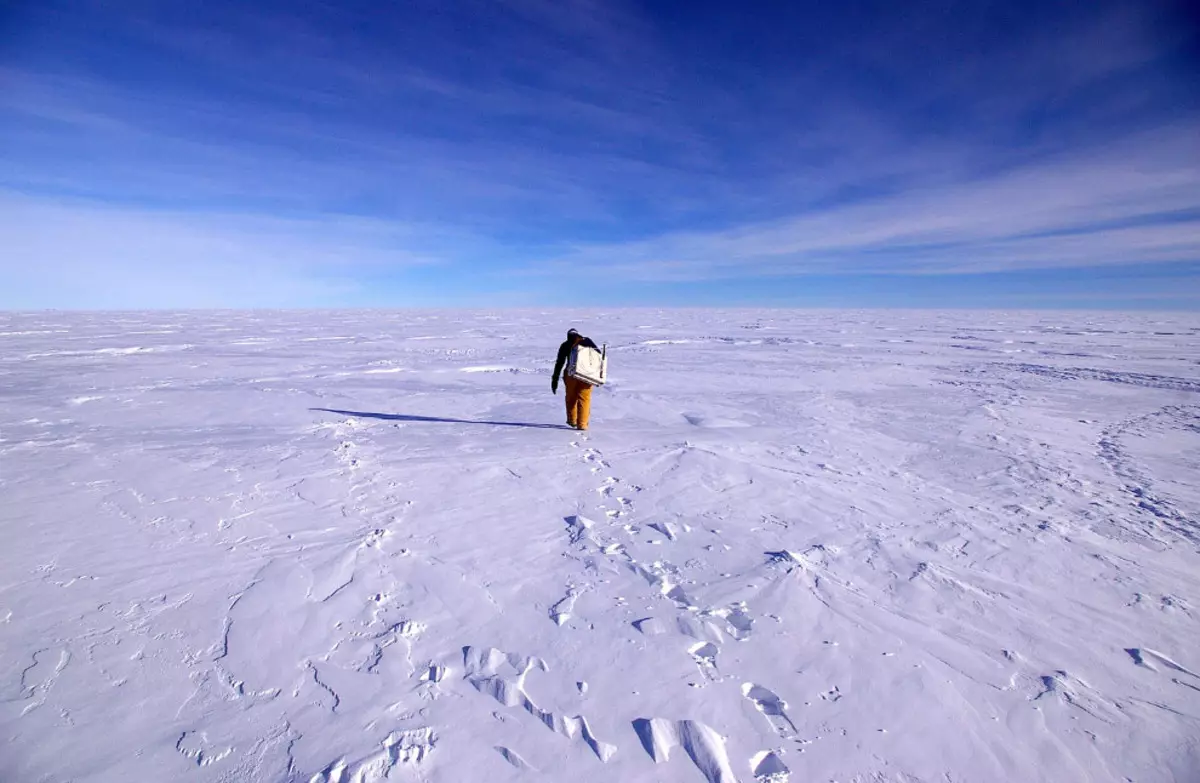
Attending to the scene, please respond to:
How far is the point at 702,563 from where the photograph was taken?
374 centimetres

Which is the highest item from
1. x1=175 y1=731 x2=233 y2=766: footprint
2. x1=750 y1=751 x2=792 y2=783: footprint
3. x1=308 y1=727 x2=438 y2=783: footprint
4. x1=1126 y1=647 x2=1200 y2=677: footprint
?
x1=1126 y1=647 x2=1200 y2=677: footprint

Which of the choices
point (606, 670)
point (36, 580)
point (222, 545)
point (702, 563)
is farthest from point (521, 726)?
point (36, 580)

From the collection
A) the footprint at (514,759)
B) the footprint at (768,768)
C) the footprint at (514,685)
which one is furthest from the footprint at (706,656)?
the footprint at (514,759)

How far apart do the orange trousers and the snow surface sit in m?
0.46

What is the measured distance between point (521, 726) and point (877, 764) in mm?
1508

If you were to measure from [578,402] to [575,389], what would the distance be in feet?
0.79

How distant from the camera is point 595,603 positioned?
128 inches

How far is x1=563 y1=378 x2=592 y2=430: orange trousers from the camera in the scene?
702 cm

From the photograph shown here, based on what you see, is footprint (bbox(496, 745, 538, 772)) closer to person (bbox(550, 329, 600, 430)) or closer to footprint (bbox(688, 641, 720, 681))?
footprint (bbox(688, 641, 720, 681))

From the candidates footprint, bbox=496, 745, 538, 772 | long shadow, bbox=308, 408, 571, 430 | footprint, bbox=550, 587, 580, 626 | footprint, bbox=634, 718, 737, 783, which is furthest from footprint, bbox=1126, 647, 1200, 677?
long shadow, bbox=308, 408, 571, 430

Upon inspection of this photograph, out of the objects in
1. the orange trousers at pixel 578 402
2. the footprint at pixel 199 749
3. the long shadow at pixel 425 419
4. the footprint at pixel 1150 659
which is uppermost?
the orange trousers at pixel 578 402

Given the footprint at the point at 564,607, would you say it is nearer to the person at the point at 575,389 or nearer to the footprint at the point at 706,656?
the footprint at the point at 706,656

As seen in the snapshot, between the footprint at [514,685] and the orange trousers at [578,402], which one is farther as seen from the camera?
the orange trousers at [578,402]

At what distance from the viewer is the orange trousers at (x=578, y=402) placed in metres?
7.02
